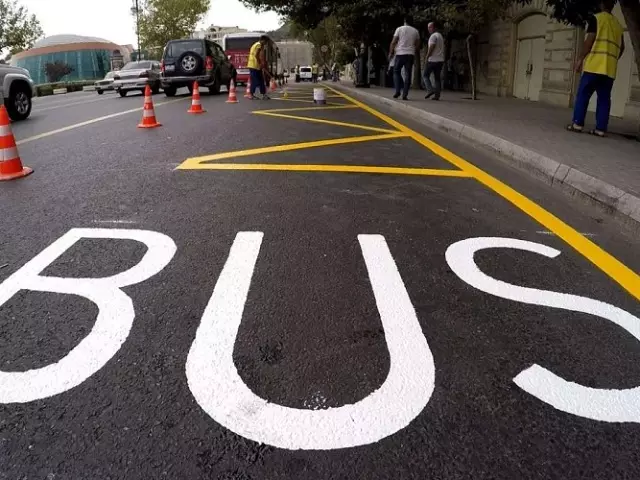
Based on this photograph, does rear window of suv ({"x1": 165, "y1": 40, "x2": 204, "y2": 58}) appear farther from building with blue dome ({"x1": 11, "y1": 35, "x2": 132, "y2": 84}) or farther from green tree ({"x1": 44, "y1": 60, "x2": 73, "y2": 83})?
building with blue dome ({"x1": 11, "y1": 35, "x2": 132, "y2": 84})

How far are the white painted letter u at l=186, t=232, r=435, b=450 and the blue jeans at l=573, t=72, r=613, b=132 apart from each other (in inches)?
248

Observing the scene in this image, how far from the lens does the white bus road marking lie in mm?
1882

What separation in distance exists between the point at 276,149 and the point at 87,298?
458 centimetres

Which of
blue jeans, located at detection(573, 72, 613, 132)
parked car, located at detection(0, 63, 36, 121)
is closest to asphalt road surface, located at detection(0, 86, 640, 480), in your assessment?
blue jeans, located at detection(573, 72, 613, 132)

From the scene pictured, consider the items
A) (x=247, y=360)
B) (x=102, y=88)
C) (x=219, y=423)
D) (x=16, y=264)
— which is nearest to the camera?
(x=219, y=423)

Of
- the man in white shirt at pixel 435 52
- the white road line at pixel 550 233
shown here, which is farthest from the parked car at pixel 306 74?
the white road line at pixel 550 233

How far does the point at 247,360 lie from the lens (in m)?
2.04

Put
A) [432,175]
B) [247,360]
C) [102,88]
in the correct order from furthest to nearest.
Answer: [102,88] < [432,175] < [247,360]

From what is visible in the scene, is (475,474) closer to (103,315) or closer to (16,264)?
(103,315)

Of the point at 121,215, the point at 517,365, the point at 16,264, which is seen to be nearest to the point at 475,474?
the point at 517,365

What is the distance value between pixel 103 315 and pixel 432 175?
3.95 m

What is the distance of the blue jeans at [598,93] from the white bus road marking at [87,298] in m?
6.59

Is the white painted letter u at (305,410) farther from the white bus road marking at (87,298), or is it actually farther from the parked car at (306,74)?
the parked car at (306,74)

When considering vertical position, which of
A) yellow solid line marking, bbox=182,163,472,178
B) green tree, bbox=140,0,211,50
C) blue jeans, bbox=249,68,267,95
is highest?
green tree, bbox=140,0,211,50
